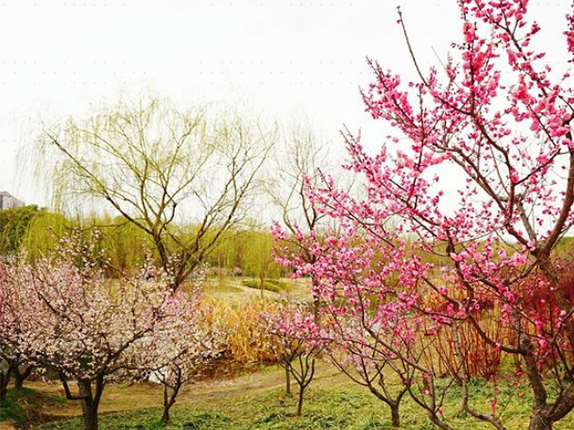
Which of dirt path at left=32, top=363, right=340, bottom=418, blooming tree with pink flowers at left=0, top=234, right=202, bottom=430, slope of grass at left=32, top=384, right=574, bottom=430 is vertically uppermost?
blooming tree with pink flowers at left=0, top=234, right=202, bottom=430

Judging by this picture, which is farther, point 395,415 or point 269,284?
point 269,284

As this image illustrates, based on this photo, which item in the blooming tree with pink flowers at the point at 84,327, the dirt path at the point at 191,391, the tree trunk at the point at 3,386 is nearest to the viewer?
the blooming tree with pink flowers at the point at 84,327

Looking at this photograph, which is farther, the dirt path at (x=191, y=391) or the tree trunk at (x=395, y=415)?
the dirt path at (x=191, y=391)

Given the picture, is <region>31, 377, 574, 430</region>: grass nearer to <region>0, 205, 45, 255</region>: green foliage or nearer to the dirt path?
the dirt path

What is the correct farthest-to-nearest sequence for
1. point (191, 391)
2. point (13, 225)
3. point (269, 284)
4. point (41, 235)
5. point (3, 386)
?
point (13, 225)
point (269, 284)
point (41, 235)
point (191, 391)
point (3, 386)

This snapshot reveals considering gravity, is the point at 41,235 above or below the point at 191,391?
above

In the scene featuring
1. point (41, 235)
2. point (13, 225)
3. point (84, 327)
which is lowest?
point (84, 327)

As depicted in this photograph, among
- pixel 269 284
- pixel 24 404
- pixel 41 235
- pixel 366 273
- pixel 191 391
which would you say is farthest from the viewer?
pixel 269 284

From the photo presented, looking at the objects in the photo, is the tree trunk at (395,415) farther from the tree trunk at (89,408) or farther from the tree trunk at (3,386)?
the tree trunk at (3,386)

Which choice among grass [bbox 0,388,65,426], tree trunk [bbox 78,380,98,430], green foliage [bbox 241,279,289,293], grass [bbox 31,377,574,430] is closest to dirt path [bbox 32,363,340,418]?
grass [bbox 0,388,65,426]

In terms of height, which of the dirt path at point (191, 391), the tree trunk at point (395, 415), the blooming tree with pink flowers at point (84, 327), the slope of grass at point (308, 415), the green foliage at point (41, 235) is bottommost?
the dirt path at point (191, 391)

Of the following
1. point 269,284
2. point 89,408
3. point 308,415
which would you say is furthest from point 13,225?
point 308,415

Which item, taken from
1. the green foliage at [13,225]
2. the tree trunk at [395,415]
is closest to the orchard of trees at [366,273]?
the tree trunk at [395,415]

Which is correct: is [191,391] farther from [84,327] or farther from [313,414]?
[84,327]
